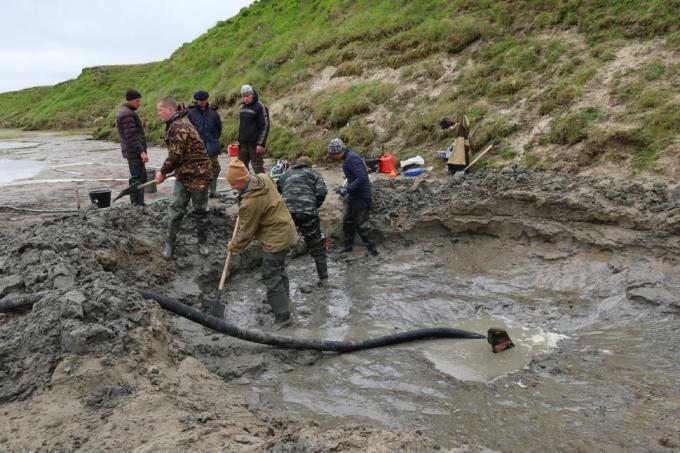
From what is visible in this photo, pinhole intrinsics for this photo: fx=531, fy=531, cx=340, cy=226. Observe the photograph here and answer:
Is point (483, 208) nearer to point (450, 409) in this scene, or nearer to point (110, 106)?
point (450, 409)

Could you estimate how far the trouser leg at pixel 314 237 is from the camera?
7090mm

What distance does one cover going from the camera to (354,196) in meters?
8.10

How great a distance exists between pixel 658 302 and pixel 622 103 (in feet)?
18.6

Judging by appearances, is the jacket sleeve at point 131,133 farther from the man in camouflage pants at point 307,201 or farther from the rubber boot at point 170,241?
the man in camouflage pants at point 307,201

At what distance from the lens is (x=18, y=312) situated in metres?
4.67

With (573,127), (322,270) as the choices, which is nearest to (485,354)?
(322,270)

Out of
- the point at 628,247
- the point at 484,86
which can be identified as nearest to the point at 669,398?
the point at 628,247

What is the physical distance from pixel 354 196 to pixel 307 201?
1231mm

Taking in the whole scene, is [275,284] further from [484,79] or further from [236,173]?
[484,79]

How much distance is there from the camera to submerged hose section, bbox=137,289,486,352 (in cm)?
506

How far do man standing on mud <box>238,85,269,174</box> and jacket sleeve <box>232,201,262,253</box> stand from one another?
3.82 m

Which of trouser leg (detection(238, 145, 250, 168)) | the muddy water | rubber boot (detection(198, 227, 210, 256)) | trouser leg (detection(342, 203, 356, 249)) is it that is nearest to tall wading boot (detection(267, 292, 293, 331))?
the muddy water

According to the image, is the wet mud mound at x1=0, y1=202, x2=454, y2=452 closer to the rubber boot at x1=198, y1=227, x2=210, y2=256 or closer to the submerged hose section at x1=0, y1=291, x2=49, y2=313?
the submerged hose section at x1=0, y1=291, x2=49, y2=313

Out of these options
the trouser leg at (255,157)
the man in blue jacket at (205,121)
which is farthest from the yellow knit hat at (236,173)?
the trouser leg at (255,157)
